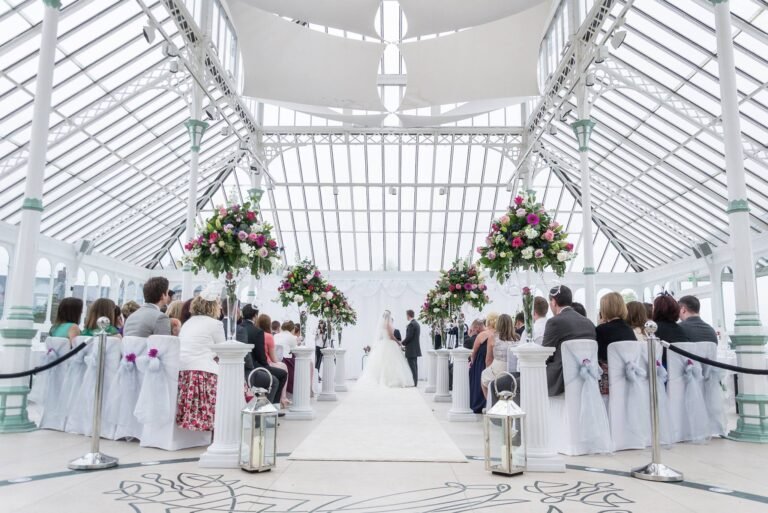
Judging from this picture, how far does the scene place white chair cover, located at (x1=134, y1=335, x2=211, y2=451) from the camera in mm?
4367

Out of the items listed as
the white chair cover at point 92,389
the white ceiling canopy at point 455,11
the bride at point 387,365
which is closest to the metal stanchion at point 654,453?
the white chair cover at point 92,389

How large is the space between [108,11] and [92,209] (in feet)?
20.5

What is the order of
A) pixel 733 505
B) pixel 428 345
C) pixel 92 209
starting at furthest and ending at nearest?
pixel 428 345, pixel 92 209, pixel 733 505

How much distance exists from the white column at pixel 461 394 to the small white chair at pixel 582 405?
2.01m

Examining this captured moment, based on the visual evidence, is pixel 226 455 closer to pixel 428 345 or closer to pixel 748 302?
pixel 748 302

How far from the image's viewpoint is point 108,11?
8953 mm

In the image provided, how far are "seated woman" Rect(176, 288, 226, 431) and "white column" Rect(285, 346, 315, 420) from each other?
2029 mm

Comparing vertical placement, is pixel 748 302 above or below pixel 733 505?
above

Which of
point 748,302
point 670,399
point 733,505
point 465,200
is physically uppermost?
point 465,200

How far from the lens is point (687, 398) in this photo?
190 inches

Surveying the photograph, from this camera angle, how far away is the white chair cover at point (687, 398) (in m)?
4.80

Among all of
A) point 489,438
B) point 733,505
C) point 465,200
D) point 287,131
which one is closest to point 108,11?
point 287,131

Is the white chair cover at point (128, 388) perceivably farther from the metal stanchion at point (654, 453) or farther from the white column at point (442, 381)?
the white column at point (442, 381)

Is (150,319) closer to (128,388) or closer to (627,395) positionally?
(128,388)
